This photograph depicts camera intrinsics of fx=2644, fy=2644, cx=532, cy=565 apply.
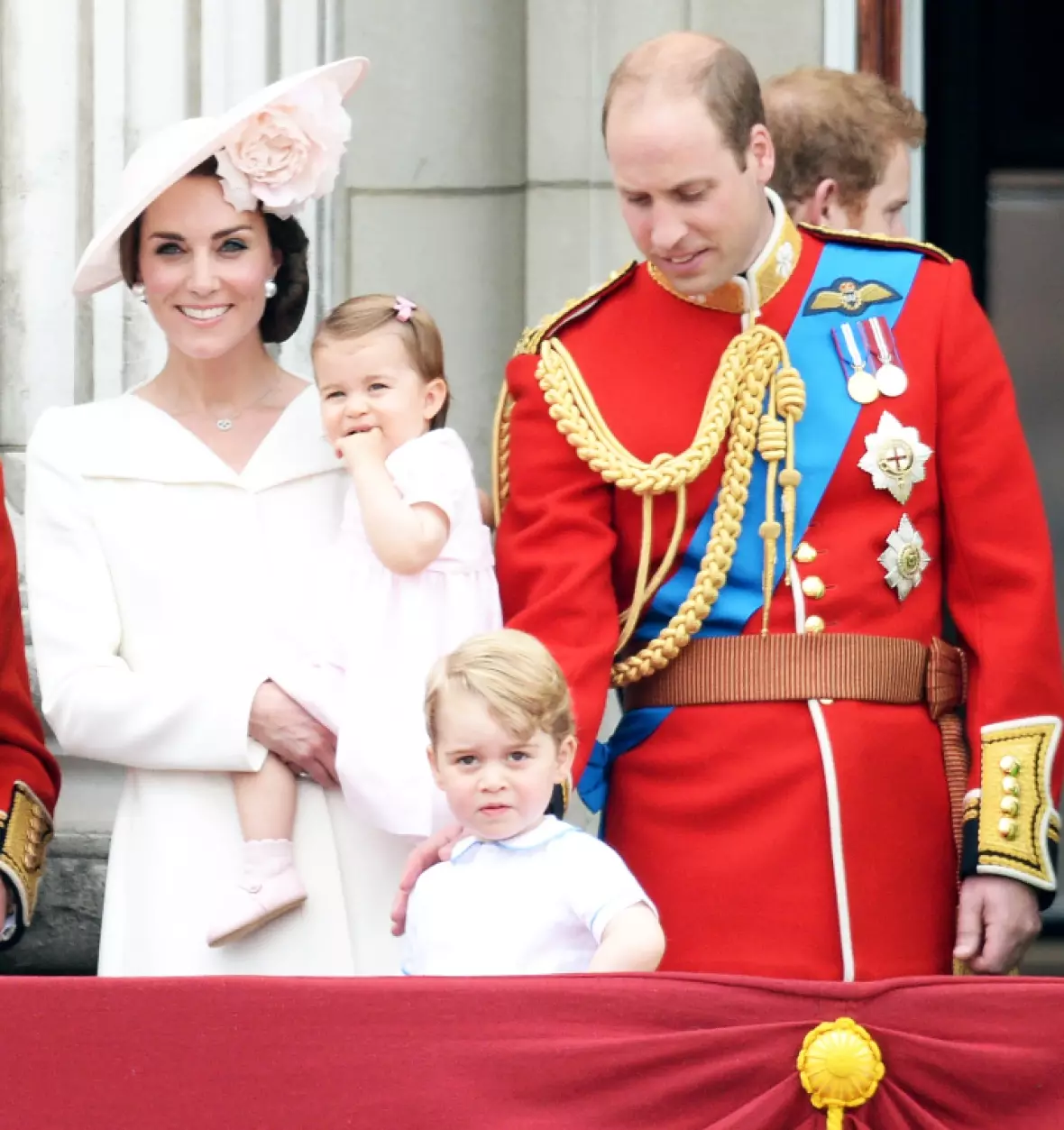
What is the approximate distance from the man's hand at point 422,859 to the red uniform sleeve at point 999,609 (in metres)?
0.61

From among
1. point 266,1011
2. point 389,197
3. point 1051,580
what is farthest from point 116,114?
point 266,1011

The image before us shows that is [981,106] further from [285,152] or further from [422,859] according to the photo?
[422,859]

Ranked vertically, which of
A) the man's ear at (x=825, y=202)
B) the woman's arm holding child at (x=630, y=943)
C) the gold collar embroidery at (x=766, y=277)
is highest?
Result: the man's ear at (x=825, y=202)

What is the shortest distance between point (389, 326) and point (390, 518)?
26 centimetres

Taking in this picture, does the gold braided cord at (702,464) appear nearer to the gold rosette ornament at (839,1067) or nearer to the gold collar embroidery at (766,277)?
the gold collar embroidery at (766,277)

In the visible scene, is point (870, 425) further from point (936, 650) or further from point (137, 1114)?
point (137, 1114)

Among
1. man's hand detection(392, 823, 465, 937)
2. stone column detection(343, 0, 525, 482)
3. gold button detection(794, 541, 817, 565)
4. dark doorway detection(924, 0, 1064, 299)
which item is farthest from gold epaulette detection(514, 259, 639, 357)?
dark doorway detection(924, 0, 1064, 299)

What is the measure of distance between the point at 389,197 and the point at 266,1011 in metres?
2.45

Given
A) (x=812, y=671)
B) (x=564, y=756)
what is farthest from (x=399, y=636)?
(x=812, y=671)

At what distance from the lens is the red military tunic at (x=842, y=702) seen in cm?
311

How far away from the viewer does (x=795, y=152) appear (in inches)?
140

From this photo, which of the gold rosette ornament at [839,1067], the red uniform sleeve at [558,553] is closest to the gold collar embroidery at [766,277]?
the red uniform sleeve at [558,553]

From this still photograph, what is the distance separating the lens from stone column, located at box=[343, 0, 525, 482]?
15.5 feet

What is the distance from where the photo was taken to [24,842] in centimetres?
335
